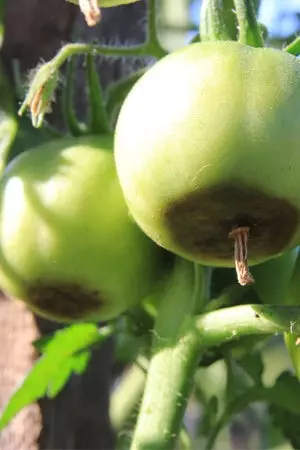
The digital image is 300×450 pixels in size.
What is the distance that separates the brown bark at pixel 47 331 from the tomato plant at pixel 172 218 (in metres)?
0.15

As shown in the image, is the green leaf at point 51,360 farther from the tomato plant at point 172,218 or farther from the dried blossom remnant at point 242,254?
the dried blossom remnant at point 242,254

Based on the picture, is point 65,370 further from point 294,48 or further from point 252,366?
point 294,48

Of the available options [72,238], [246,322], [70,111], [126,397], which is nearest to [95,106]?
Result: [70,111]

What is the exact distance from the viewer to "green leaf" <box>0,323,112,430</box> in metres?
0.73

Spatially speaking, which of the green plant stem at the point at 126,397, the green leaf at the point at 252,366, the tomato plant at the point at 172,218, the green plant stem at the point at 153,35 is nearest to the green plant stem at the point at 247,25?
the tomato plant at the point at 172,218

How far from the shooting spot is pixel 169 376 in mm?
671

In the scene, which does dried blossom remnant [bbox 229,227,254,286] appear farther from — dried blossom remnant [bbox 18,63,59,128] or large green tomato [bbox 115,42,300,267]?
dried blossom remnant [bbox 18,63,59,128]

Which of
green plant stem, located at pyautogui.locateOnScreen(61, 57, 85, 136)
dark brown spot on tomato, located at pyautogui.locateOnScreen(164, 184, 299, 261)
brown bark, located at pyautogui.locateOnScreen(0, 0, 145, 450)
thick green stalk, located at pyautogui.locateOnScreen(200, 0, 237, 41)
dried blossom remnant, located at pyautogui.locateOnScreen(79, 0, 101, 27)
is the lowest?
brown bark, located at pyautogui.locateOnScreen(0, 0, 145, 450)

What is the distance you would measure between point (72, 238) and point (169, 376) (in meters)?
0.13

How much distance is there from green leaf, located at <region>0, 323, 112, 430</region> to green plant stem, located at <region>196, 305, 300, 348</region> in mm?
118

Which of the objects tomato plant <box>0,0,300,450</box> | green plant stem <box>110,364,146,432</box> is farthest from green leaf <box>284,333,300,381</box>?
green plant stem <box>110,364,146,432</box>

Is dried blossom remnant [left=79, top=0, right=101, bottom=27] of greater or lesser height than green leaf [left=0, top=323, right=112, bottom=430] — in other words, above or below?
above

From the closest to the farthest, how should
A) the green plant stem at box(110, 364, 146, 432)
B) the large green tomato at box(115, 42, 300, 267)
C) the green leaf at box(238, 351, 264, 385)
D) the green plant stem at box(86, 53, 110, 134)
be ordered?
1. the large green tomato at box(115, 42, 300, 267)
2. the green plant stem at box(86, 53, 110, 134)
3. the green leaf at box(238, 351, 264, 385)
4. the green plant stem at box(110, 364, 146, 432)

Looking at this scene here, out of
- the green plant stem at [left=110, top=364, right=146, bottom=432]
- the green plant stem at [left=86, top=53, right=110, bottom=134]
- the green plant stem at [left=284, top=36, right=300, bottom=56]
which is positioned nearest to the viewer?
the green plant stem at [left=284, top=36, right=300, bottom=56]
